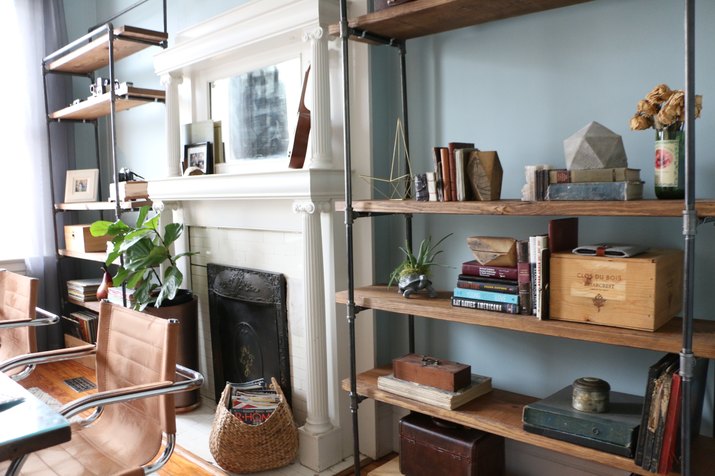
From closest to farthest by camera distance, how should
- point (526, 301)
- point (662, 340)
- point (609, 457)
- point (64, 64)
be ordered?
point (662, 340) < point (609, 457) < point (526, 301) < point (64, 64)

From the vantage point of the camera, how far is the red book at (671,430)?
149 centimetres

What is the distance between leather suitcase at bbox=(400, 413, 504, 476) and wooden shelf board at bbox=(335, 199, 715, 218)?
0.77 meters

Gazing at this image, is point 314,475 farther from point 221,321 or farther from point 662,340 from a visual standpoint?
point 662,340

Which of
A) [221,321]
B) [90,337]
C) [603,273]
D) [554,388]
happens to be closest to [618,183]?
[603,273]

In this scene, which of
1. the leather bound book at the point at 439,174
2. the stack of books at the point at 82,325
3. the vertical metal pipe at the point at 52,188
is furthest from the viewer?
the vertical metal pipe at the point at 52,188

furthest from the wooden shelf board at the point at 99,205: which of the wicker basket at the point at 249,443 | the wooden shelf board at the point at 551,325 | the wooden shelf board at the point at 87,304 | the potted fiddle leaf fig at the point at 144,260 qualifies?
the wooden shelf board at the point at 551,325

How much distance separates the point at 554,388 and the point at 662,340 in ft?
2.14

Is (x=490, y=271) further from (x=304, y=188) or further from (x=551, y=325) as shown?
(x=304, y=188)

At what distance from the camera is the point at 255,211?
2947 mm

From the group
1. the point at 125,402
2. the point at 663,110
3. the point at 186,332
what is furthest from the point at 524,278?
the point at 186,332

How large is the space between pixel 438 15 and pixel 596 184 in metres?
0.81

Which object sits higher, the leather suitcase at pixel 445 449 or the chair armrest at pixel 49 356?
the chair armrest at pixel 49 356

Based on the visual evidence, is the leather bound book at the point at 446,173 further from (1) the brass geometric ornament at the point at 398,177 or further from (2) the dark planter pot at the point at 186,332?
(2) the dark planter pot at the point at 186,332

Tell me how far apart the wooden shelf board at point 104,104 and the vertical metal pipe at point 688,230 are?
2889mm
